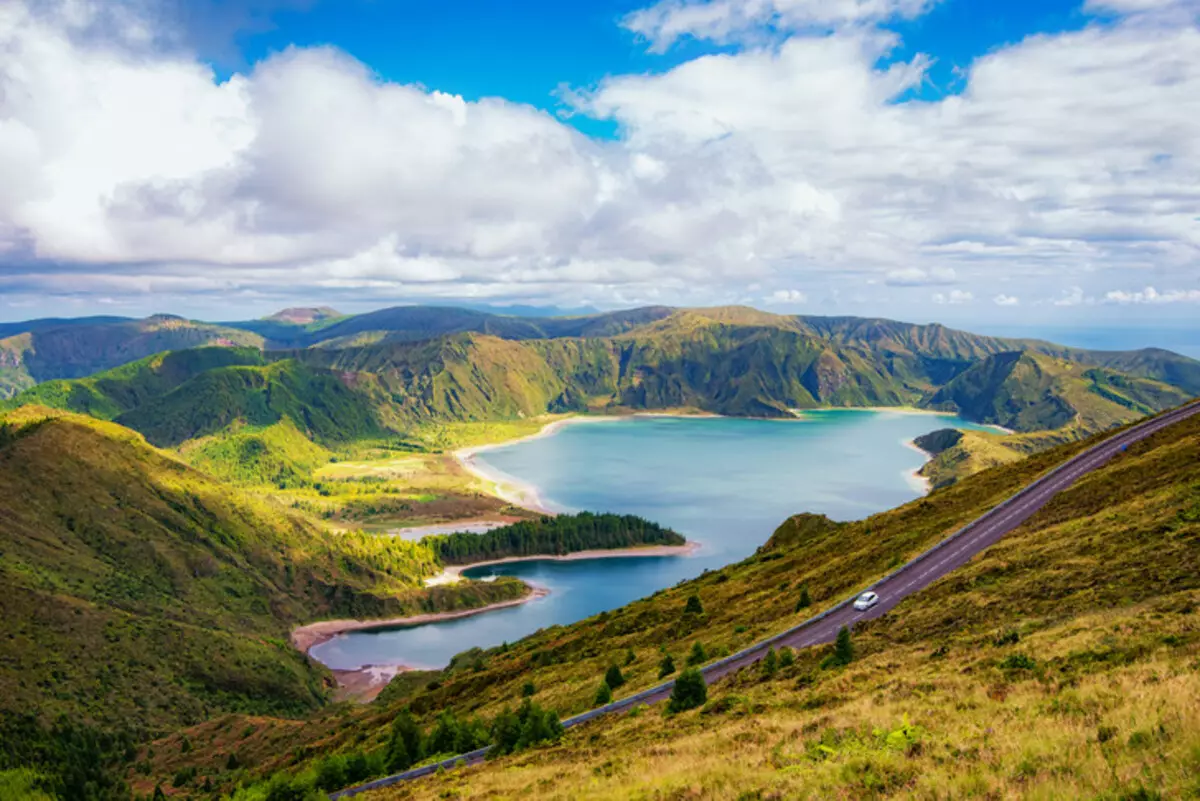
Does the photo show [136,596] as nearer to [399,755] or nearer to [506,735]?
[399,755]

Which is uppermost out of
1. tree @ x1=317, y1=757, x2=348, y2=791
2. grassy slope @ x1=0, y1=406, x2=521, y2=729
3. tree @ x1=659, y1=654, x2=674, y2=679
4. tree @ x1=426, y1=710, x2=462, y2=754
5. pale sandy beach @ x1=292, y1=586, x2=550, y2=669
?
tree @ x1=659, y1=654, x2=674, y2=679

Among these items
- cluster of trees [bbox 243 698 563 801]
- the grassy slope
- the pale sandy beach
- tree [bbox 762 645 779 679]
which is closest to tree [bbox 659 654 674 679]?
cluster of trees [bbox 243 698 563 801]

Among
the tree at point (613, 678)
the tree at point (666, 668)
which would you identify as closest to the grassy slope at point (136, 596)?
Result: the tree at point (613, 678)

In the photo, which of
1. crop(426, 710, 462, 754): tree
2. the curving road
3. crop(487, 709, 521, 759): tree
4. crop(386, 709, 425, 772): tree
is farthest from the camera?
crop(386, 709, 425, 772): tree

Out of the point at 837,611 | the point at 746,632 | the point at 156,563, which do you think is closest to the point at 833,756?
the point at 837,611

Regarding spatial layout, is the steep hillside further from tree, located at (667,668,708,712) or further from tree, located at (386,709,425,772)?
tree, located at (386,709,425,772)

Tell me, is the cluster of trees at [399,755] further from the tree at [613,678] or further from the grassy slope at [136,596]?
the grassy slope at [136,596]
